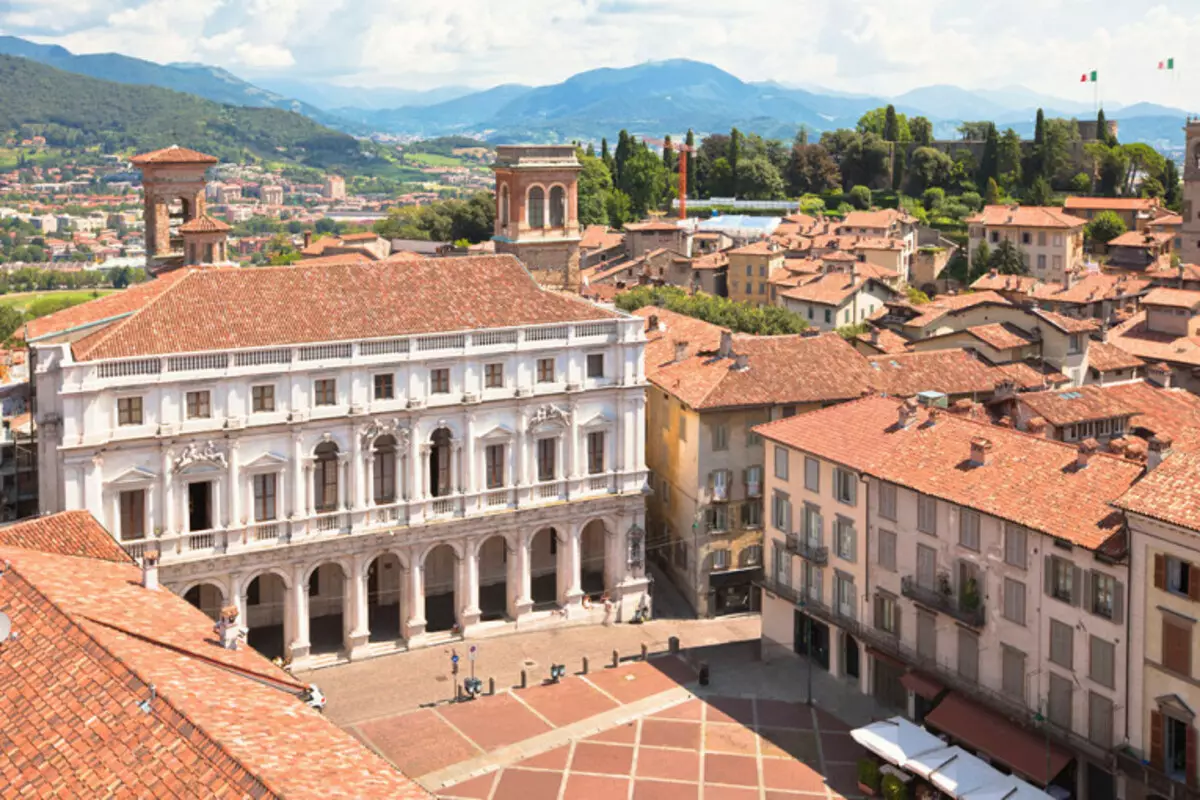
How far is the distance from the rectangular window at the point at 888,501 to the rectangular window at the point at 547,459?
54.1ft

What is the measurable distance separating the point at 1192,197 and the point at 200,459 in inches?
4419

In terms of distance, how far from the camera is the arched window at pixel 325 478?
56531 mm

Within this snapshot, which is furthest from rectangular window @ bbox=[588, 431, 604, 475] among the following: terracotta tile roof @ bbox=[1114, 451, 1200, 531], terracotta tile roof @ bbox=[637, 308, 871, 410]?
terracotta tile roof @ bbox=[1114, 451, 1200, 531]

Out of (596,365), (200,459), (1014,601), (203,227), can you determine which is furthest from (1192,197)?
(200,459)

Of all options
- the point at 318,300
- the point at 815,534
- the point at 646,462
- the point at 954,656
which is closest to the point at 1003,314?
the point at 646,462

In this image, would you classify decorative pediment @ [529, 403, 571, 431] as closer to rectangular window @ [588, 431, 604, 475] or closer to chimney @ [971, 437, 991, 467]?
rectangular window @ [588, 431, 604, 475]

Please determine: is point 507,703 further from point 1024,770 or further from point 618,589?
point 1024,770

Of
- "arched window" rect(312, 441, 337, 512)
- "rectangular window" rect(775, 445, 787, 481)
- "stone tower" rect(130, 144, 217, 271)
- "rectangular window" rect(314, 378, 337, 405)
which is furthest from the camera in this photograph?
"stone tower" rect(130, 144, 217, 271)

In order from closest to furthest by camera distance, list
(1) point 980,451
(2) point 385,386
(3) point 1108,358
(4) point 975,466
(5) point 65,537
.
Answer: (5) point 65,537 < (1) point 980,451 < (4) point 975,466 < (2) point 385,386 < (3) point 1108,358

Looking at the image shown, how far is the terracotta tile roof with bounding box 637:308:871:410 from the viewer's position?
63.9m

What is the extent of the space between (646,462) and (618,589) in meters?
9.15

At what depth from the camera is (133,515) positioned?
173 feet

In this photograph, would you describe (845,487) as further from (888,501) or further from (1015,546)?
(1015,546)

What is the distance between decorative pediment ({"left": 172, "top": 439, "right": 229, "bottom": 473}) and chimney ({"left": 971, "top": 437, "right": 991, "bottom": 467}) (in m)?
28.9
